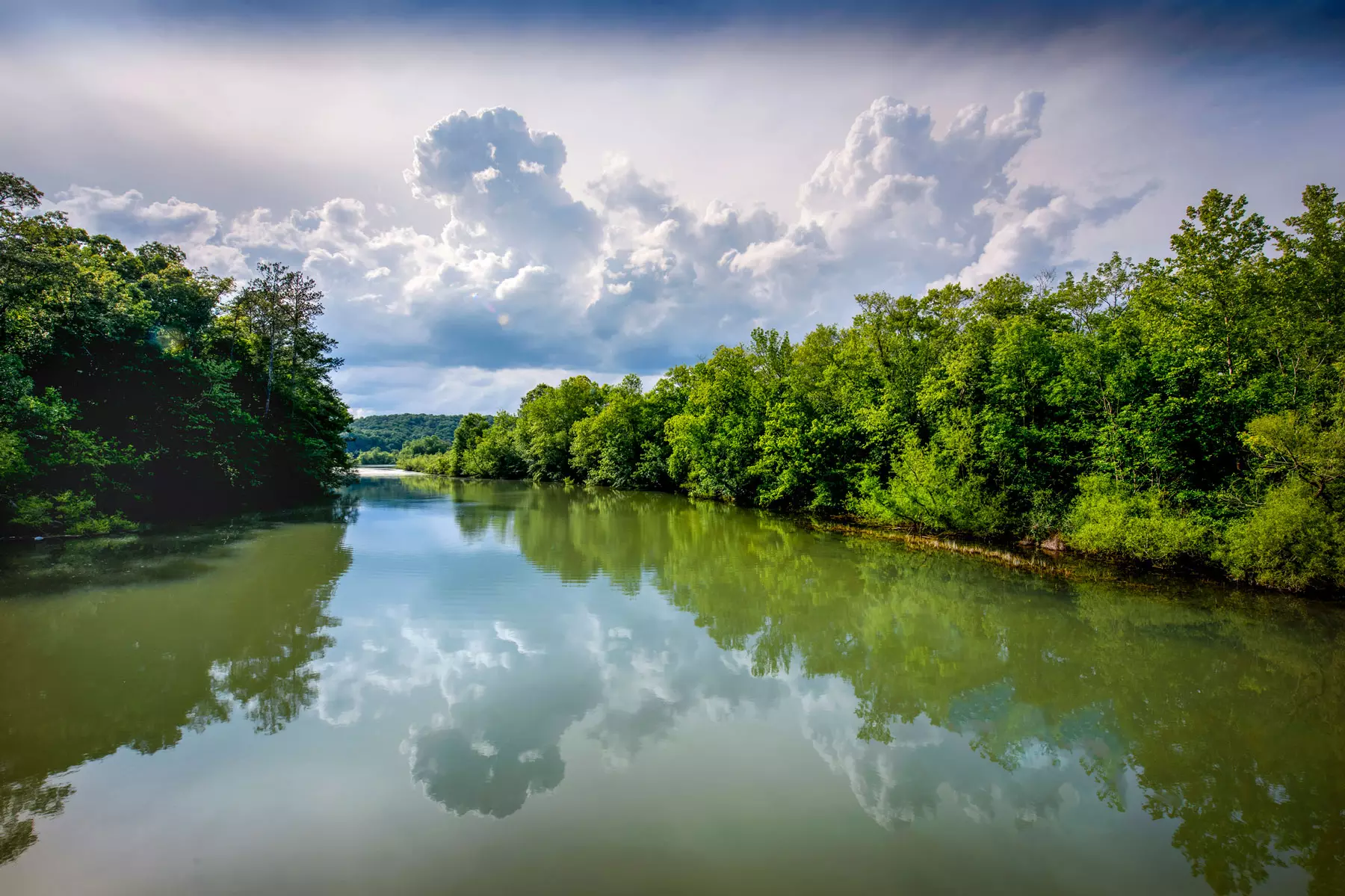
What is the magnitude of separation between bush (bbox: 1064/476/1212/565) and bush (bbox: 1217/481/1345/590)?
0.95 metres

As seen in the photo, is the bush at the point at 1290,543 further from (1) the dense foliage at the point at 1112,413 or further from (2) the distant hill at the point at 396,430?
(2) the distant hill at the point at 396,430

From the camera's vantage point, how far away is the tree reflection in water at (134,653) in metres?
5.70

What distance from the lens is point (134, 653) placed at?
8070 mm

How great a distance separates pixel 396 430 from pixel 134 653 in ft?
559

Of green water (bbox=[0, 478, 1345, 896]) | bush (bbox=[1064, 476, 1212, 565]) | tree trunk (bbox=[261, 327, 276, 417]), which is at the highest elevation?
tree trunk (bbox=[261, 327, 276, 417])

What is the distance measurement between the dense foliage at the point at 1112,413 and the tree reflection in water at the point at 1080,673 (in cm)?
232

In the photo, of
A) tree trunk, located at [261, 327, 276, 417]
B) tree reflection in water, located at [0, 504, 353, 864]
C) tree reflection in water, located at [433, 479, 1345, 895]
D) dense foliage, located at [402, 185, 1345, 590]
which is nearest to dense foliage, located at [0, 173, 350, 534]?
tree trunk, located at [261, 327, 276, 417]

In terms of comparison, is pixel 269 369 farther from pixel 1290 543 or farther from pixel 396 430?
pixel 396 430

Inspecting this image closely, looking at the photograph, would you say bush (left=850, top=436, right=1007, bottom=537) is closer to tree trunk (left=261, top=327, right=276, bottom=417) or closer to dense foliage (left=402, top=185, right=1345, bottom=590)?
dense foliage (left=402, top=185, right=1345, bottom=590)

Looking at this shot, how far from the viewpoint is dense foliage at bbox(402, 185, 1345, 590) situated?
43.4ft

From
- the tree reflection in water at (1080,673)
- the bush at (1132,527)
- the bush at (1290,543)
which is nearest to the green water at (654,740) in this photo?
the tree reflection in water at (1080,673)

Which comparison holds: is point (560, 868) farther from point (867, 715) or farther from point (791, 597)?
point (791, 597)

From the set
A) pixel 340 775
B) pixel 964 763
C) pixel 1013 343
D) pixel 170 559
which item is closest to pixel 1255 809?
pixel 964 763

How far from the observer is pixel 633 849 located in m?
4.52
